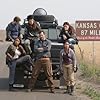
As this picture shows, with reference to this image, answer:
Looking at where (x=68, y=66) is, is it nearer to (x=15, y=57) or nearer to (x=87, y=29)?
(x=15, y=57)

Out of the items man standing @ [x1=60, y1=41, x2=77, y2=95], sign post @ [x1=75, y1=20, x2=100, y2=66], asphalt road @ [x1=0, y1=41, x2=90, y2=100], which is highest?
sign post @ [x1=75, y1=20, x2=100, y2=66]

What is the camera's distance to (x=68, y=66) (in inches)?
576

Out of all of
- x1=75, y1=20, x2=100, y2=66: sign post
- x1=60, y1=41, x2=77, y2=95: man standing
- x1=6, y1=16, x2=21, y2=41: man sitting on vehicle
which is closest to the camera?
x1=60, y1=41, x2=77, y2=95: man standing

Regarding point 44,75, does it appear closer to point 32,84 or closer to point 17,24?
point 32,84

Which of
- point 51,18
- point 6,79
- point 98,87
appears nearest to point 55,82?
point 98,87

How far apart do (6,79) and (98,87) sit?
359cm

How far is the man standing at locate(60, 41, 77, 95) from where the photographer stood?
14.6 meters

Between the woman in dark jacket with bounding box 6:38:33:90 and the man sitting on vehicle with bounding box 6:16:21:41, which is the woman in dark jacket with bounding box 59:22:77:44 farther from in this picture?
the man sitting on vehicle with bounding box 6:16:21:41

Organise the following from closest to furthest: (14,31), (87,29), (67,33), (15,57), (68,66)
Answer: (68,66) < (15,57) < (67,33) < (14,31) < (87,29)

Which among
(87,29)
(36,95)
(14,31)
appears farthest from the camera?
(87,29)

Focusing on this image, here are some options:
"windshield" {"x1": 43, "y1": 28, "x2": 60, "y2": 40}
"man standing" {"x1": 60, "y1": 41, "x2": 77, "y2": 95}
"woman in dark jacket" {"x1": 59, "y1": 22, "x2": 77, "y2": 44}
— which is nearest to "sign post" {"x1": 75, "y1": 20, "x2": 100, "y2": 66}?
"windshield" {"x1": 43, "y1": 28, "x2": 60, "y2": 40}

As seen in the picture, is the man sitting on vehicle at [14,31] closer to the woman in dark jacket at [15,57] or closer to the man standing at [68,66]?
the woman in dark jacket at [15,57]

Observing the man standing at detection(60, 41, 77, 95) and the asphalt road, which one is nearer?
the asphalt road

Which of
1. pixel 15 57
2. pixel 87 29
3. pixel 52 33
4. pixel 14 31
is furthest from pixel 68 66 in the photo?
pixel 87 29
